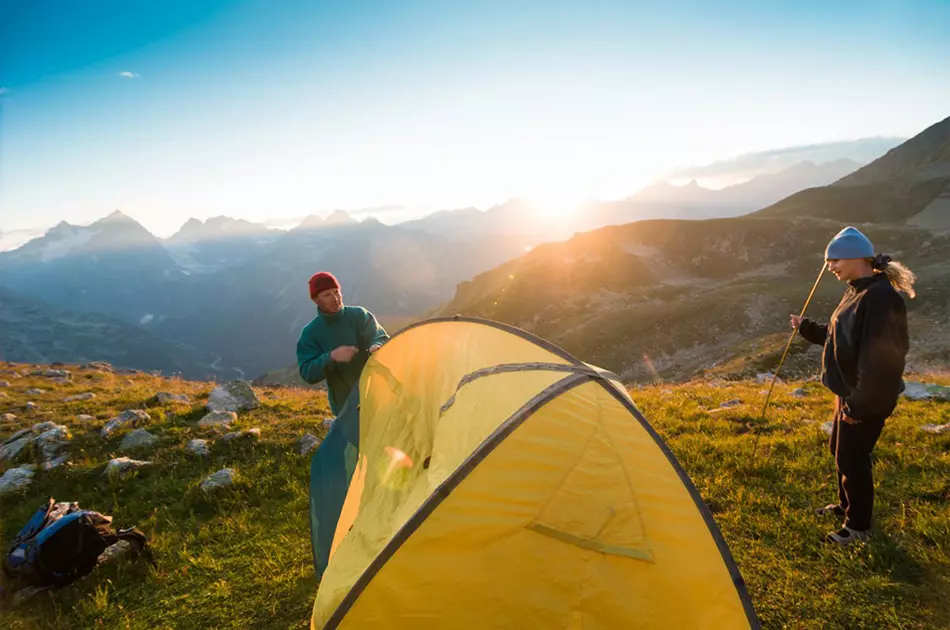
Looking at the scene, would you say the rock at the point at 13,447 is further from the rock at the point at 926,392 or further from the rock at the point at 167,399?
the rock at the point at 926,392

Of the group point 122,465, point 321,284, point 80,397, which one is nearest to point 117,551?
point 122,465

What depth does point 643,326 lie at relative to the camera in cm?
4662

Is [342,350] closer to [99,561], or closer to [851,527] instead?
[99,561]

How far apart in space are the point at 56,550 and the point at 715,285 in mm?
69610

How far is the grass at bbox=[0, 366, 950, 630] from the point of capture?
4.56m

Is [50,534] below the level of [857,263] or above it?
below

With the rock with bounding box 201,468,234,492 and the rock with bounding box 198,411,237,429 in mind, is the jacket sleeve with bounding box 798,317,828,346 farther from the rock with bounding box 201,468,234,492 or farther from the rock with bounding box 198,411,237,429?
the rock with bounding box 198,411,237,429

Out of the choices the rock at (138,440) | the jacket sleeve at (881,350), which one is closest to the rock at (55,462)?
the rock at (138,440)

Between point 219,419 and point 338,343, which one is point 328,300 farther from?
point 219,419

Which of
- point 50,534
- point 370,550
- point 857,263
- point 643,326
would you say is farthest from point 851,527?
point 643,326

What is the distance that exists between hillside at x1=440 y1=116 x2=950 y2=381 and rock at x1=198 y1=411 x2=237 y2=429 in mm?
23228

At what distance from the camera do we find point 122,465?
809 cm

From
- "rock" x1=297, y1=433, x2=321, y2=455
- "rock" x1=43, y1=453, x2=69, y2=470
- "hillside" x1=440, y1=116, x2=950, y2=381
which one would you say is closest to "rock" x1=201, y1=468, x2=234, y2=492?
"rock" x1=297, y1=433, x2=321, y2=455

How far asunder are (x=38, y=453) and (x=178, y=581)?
20.0ft
